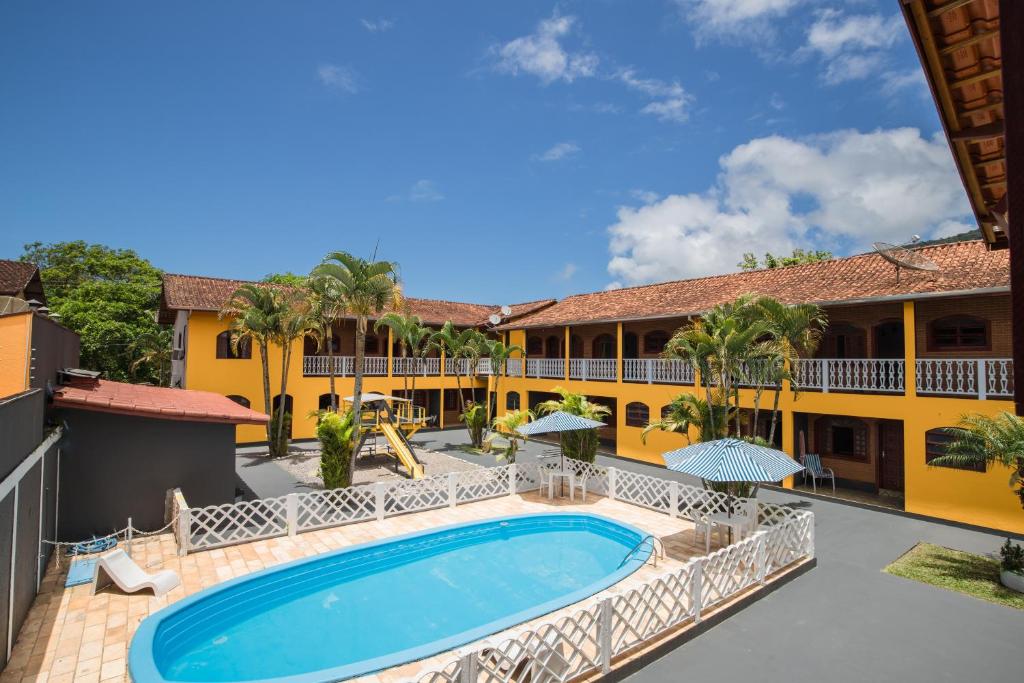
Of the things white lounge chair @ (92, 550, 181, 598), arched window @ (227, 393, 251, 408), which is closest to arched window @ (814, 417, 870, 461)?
white lounge chair @ (92, 550, 181, 598)

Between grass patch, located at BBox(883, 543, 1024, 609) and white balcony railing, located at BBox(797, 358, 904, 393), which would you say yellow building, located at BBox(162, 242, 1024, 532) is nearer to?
white balcony railing, located at BBox(797, 358, 904, 393)

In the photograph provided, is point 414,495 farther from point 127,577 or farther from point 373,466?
point 373,466

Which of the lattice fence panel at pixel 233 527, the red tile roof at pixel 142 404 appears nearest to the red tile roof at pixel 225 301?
the red tile roof at pixel 142 404

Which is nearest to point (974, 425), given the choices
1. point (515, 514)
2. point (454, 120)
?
point (515, 514)

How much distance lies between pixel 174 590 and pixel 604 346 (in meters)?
20.3

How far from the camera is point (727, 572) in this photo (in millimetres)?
8086

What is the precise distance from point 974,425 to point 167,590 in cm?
1440

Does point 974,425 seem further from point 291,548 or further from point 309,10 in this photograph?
point 309,10

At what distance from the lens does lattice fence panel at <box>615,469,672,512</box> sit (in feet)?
42.8

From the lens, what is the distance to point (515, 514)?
12.8 meters

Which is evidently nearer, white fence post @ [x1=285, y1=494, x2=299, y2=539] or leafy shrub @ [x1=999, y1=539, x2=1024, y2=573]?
leafy shrub @ [x1=999, y1=539, x2=1024, y2=573]

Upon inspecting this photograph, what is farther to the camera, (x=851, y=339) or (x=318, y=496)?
(x=851, y=339)

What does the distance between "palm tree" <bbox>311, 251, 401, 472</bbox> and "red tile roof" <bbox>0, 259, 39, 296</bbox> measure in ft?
35.3

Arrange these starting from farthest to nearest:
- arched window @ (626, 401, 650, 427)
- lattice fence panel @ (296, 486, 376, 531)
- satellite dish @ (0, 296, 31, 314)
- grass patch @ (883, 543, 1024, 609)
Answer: arched window @ (626, 401, 650, 427)
lattice fence panel @ (296, 486, 376, 531)
satellite dish @ (0, 296, 31, 314)
grass patch @ (883, 543, 1024, 609)
